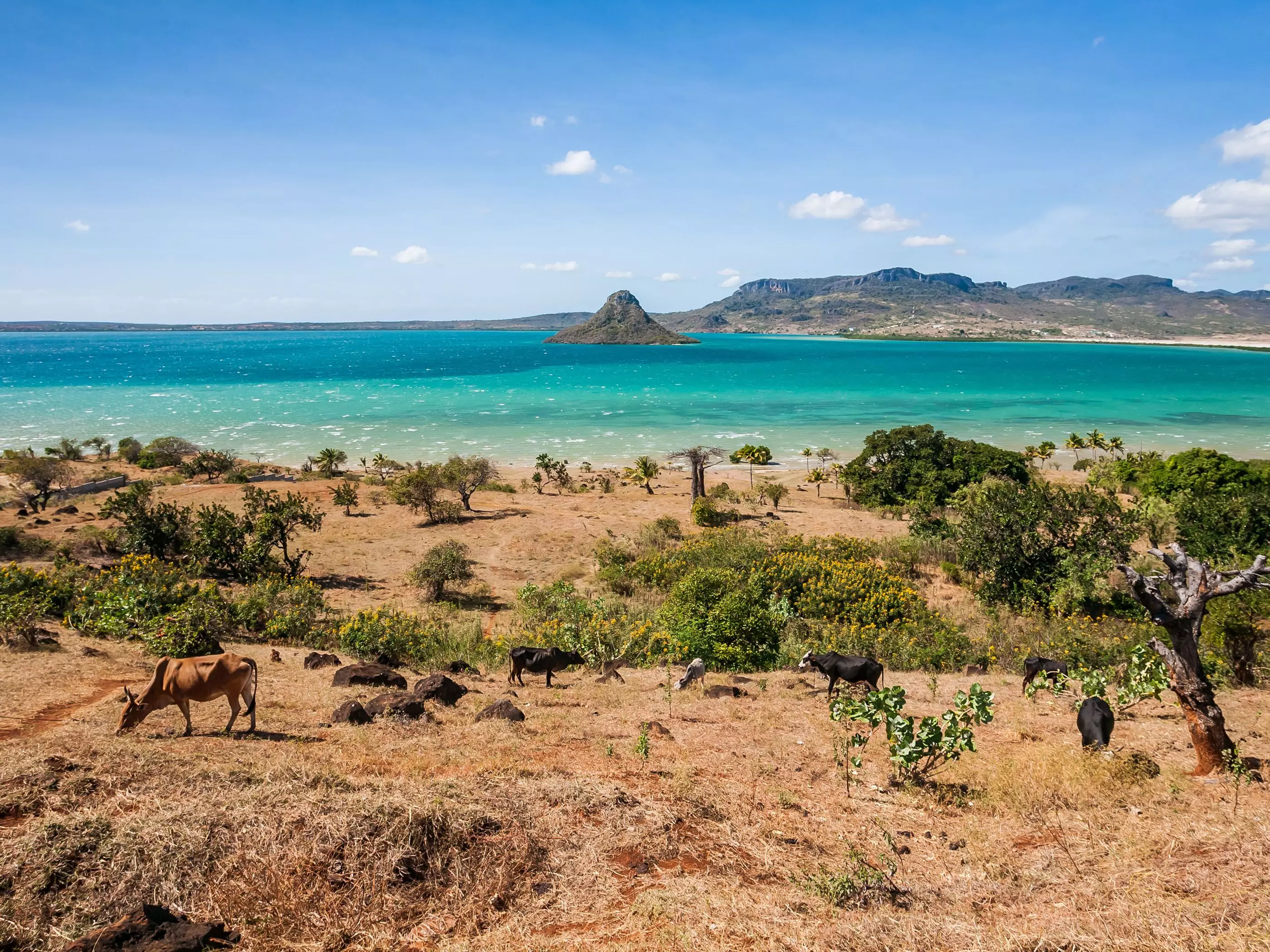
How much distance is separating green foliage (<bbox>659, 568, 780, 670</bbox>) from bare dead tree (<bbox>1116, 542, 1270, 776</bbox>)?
26.1 ft

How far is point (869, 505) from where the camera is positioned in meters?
39.0

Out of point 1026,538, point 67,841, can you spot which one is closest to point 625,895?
point 67,841

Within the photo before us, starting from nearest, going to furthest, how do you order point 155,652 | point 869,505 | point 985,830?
point 985,830 < point 155,652 < point 869,505

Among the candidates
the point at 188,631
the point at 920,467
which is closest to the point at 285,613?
the point at 188,631

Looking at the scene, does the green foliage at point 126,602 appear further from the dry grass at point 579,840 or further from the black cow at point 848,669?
the black cow at point 848,669

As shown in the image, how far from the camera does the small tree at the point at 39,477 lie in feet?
116

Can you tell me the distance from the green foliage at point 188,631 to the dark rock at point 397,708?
455cm

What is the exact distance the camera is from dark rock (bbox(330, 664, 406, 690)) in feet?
38.5

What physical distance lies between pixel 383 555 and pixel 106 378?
6046 inches

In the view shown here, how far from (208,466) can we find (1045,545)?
166 feet

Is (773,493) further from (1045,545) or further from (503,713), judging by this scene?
(503,713)

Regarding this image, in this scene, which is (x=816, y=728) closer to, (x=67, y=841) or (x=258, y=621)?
(x=67, y=841)

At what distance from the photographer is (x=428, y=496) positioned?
32531 mm

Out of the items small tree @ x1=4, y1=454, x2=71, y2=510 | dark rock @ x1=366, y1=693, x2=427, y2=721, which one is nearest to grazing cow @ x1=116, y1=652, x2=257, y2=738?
dark rock @ x1=366, y1=693, x2=427, y2=721
